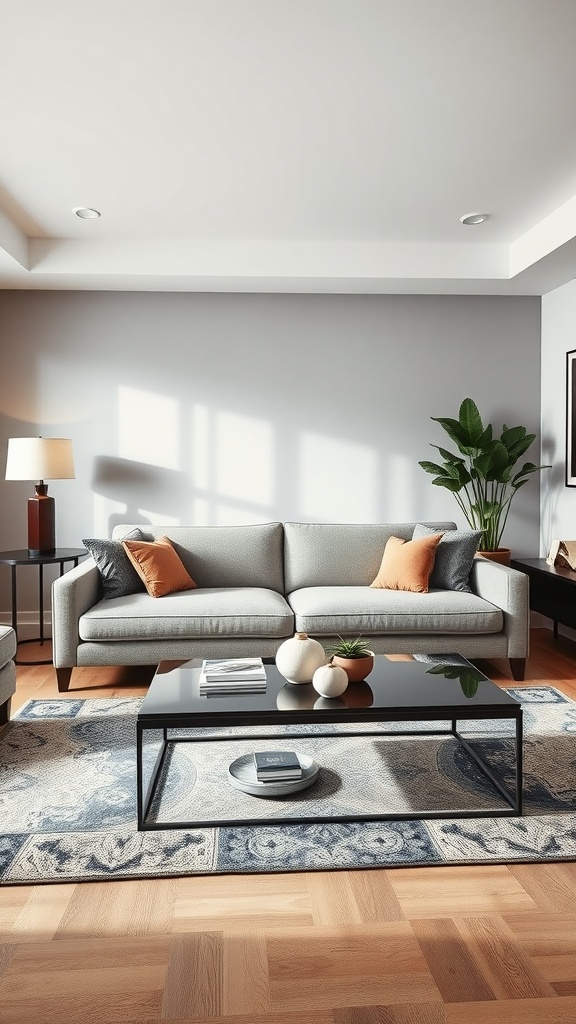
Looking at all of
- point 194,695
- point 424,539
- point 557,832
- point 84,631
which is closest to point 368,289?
point 424,539

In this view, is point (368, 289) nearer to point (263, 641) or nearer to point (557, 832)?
point (263, 641)

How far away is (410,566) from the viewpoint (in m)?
4.14

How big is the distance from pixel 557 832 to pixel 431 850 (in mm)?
415

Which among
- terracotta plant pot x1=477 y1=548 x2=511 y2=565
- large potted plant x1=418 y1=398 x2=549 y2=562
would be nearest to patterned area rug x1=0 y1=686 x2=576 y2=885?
terracotta plant pot x1=477 y1=548 x2=511 y2=565

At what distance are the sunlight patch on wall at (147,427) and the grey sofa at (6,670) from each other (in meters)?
1.99

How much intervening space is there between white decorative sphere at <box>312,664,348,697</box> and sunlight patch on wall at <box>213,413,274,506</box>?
2.71m

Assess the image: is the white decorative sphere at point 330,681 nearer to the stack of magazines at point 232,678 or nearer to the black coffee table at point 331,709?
the black coffee table at point 331,709

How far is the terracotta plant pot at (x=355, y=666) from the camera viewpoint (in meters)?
2.65

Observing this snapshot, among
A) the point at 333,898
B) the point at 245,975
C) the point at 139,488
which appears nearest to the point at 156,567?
the point at 139,488

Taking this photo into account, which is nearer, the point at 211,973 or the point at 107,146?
the point at 211,973

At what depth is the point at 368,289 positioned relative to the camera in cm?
490

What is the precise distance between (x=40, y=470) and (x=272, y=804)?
8.68 feet

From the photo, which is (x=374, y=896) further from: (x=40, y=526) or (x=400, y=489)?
A: (x=400, y=489)

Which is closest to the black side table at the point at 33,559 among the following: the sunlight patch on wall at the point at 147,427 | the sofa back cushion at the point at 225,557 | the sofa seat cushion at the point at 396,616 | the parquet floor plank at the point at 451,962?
the sofa back cushion at the point at 225,557
